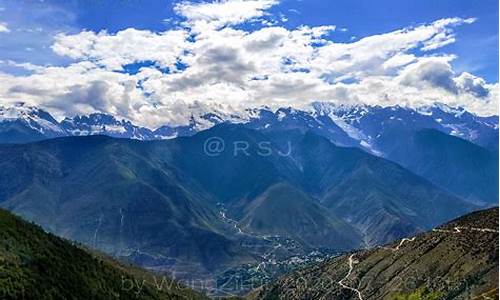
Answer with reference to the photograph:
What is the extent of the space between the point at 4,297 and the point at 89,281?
59501 mm

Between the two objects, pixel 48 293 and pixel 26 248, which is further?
pixel 26 248

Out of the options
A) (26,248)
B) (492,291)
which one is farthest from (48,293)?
(492,291)

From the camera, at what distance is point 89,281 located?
196 m

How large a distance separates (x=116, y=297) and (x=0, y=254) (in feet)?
159

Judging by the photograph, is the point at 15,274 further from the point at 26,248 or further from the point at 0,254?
the point at 26,248

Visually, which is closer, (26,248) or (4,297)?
(4,297)

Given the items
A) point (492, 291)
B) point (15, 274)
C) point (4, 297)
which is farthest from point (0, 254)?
point (492, 291)

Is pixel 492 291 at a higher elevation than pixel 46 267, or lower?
lower

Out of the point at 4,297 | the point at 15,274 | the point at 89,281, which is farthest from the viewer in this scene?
the point at 89,281

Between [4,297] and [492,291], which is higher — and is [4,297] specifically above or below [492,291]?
above

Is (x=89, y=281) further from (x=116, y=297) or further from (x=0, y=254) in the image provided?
(x=0, y=254)

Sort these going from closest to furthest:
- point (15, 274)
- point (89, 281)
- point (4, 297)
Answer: point (4, 297) → point (15, 274) → point (89, 281)

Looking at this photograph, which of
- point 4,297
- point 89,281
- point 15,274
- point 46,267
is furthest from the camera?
point 89,281

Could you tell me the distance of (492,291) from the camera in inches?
7274
